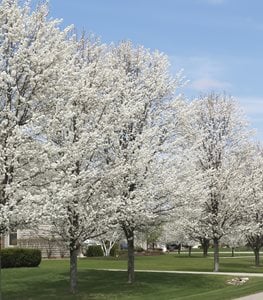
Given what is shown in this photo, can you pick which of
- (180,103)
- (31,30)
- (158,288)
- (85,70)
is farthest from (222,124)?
(31,30)

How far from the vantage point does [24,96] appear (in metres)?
17.0

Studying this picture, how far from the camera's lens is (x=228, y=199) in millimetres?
32188

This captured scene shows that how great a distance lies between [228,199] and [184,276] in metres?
6.43

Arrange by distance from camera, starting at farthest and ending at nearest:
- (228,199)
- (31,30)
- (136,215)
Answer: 1. (228,199)
2. (136,215)
3. (31,30)

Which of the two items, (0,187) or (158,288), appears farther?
(158,288)

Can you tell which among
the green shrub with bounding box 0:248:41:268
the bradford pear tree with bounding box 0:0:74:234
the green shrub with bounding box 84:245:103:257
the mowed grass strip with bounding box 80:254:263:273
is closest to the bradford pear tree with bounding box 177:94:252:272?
the mowed grass strip with bounding box 80:254:263:273

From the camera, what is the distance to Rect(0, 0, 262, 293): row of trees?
16.2 metres

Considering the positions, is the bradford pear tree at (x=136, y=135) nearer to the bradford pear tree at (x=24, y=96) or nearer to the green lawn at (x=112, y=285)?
the green lawn at (x=112, y=285)

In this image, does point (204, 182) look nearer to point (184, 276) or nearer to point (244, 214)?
point (184, 276)

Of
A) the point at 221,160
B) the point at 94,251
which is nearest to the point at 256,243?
the point at 221,160

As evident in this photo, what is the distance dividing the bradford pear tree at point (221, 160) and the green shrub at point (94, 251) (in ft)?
71.3

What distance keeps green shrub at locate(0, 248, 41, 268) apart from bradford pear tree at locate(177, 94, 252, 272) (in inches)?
364

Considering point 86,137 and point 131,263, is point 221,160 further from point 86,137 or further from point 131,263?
point 86,137

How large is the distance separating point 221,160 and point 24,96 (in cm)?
1793
